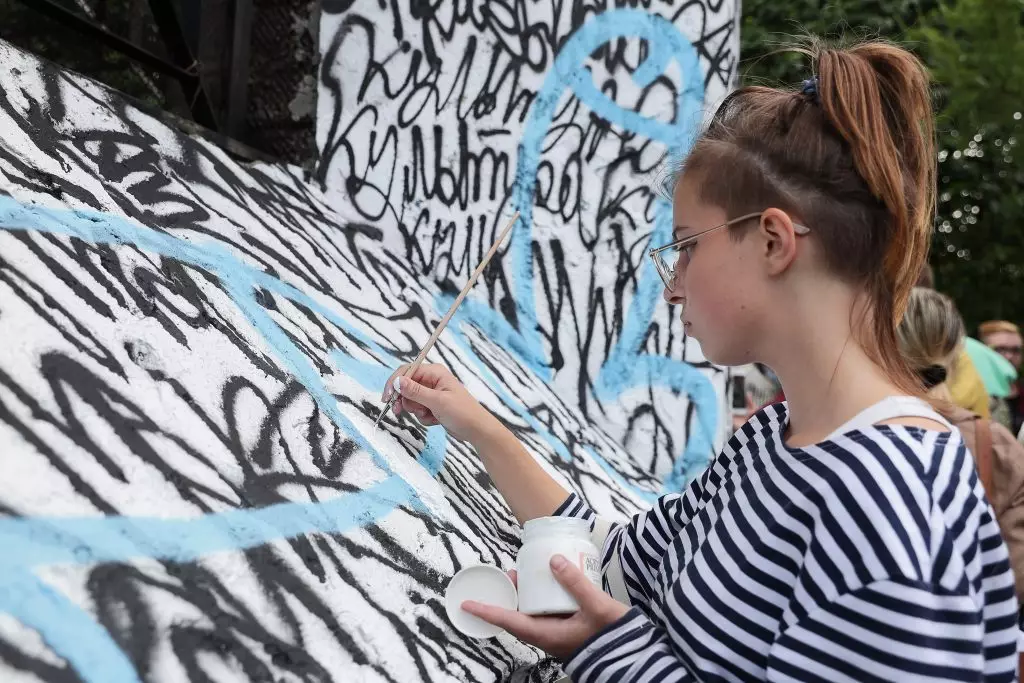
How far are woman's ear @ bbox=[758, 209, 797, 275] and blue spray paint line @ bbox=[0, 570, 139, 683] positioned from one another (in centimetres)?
108

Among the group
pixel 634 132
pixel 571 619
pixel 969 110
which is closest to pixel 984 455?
pixel 571 619

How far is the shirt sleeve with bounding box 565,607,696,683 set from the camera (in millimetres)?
1274

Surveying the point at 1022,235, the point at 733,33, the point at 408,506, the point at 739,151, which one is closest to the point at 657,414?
the point at 733,33

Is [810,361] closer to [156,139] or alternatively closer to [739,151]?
[739,151]

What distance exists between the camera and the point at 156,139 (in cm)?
272

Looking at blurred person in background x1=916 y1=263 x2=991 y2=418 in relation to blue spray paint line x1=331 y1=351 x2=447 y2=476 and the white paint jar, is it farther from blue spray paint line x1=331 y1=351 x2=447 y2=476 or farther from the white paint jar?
the white paint jar

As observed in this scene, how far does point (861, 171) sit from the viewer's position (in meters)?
1.33

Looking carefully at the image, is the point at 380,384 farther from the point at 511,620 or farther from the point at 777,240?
the point at 777,240

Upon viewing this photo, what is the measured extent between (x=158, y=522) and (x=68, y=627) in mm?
257

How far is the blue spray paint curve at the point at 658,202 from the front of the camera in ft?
12.6

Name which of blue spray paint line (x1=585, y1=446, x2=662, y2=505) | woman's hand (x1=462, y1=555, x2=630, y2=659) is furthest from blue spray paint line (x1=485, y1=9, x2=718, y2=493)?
woman's hand (x1=462, y1=555, x2=630, y2=659)

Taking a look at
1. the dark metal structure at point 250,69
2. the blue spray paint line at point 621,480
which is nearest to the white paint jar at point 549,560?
the blue spray paint line at point 621,480

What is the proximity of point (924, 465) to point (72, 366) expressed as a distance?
137 cm

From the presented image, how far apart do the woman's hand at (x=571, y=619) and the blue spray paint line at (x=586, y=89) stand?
243 cm
